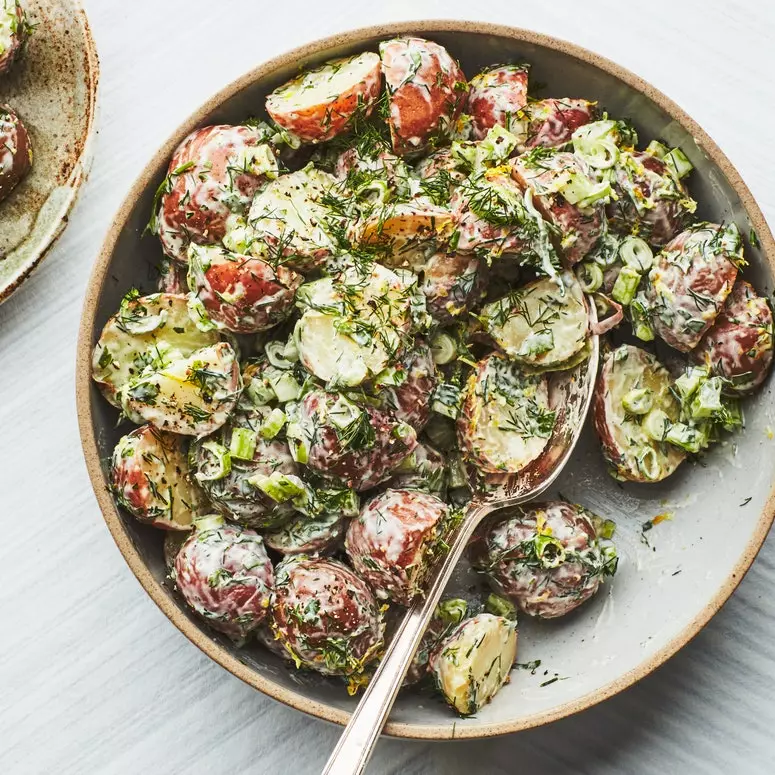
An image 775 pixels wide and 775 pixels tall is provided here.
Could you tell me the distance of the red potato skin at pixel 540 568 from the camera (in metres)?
1.67

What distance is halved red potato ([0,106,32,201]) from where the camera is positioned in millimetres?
1877

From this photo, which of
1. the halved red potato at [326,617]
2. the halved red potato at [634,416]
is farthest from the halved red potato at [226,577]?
the halved red potato at [634,416]

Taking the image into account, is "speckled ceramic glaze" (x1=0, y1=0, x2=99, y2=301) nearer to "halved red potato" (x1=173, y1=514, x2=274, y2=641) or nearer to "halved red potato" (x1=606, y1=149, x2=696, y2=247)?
"halved red potato" (x1=173, y1=514, x2=274, y2=641)

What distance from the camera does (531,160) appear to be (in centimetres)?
162

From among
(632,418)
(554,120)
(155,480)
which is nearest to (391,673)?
(155,480)

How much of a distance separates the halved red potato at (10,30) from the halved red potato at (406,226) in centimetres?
93

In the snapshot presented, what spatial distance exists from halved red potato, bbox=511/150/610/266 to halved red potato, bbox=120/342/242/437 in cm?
64

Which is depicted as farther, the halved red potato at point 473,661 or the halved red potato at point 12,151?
the halved red potato at point 12,151

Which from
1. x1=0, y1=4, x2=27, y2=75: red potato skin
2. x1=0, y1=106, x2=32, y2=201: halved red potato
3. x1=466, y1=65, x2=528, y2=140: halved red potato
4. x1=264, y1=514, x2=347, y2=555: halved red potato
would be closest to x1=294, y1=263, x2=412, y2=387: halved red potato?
x1=264, y1=514, x2=347, y2=555: halved red potato

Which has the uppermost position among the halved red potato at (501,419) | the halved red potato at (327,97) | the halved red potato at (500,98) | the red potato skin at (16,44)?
the red potato skin at (16,44)

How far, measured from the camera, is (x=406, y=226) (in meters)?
1.59

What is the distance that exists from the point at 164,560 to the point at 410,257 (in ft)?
2.53

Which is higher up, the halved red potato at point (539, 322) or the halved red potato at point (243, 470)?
the halved red potato at point (539, 322)

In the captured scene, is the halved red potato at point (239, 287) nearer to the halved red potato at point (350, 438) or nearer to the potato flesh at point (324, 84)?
the halved red potato at point (350, 438)
